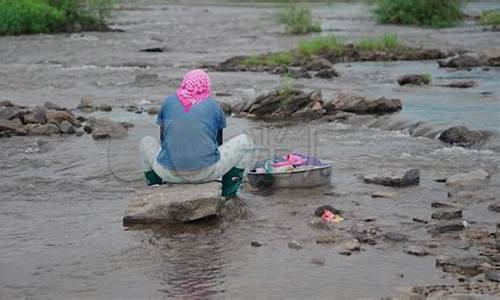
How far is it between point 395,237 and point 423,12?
33.8 meters

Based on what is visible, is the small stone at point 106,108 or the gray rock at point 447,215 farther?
the small stone at point 106,108

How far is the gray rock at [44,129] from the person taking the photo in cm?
1428

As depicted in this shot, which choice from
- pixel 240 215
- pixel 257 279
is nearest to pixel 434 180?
pixel 240 215

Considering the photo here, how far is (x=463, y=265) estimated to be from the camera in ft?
23.3

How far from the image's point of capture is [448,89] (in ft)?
63.0

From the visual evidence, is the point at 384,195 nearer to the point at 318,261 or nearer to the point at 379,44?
the point at 318,261

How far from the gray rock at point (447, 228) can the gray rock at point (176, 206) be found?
81.2 inches

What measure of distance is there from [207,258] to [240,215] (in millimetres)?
1431

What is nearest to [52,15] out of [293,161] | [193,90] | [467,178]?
[293,161]

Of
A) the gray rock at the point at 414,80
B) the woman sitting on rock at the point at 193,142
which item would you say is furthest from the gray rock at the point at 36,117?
the gray rock at the point at 414,80

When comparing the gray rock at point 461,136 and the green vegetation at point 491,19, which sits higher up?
the gray rock at point 461,136

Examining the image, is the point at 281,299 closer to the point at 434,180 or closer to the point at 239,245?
the point at 239,245

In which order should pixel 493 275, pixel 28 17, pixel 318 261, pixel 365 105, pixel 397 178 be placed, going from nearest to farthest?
pixel 493 275 < pixel 318 261 < pixel 397 178 < pixel 365 105 < pixel 28 17

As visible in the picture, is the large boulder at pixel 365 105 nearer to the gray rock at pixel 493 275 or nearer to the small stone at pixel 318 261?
the small stone at pixel 318 261
